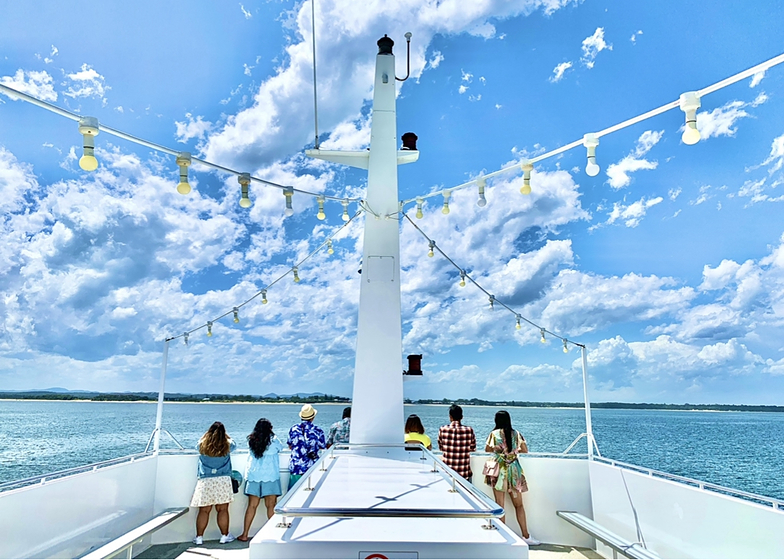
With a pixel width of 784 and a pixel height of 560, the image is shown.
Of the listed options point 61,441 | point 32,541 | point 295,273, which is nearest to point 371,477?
point 32,541

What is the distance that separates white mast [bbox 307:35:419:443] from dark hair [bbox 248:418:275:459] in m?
1.02

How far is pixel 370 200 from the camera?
17.7 feet

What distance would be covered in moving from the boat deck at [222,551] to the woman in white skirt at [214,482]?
0.42ft

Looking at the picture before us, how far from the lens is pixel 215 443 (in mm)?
5398

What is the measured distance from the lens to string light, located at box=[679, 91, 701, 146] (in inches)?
107

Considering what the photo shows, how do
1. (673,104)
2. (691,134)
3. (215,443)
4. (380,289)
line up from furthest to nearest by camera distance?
(215,443) → (380,289) → (673,104) → (691,134)

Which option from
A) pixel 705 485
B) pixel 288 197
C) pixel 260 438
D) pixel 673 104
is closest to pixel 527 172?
pixel 673 104

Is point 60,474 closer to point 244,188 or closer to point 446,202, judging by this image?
point 244,188

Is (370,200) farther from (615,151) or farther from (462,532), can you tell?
(615,151)

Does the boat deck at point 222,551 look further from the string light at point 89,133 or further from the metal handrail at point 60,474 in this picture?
the string light at point 89,133

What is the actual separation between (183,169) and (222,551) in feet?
12.4

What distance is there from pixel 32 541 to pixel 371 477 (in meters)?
2.69

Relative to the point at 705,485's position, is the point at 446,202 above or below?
above

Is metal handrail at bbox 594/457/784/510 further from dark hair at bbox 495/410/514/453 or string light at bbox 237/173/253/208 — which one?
string light at bbox 237/173/253/208
